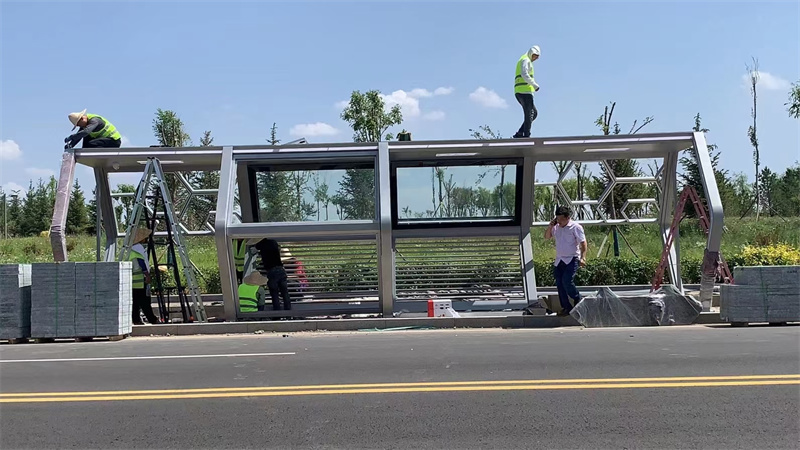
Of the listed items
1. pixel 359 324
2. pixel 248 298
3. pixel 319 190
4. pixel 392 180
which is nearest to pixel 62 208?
pixel 248 298

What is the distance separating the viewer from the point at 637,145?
1228 centimetres

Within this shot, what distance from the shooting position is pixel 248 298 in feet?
39.1

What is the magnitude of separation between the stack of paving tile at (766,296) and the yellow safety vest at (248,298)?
25.8ft

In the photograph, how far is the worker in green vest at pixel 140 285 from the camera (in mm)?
11297

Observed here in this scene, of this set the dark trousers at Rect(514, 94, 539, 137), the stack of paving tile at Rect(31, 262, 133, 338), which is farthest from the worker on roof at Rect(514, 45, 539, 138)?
the stack of paving tile at Rect(31, 262, 133, 338)

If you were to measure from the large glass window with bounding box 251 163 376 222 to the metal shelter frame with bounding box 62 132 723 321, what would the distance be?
28cm

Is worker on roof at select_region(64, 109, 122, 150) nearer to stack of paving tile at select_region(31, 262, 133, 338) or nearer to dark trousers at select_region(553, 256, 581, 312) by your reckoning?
stack of paving tile at select_region(31, 262, 133, 338)

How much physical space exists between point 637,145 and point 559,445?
897cm

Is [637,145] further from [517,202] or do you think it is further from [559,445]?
[559,445]

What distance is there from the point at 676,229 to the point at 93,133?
11.3m

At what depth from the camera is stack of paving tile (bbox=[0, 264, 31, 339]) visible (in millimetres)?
10070

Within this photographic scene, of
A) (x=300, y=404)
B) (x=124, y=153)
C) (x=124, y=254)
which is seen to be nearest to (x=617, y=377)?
(x=300, y=404)

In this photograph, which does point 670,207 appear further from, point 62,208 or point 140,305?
point 62,208

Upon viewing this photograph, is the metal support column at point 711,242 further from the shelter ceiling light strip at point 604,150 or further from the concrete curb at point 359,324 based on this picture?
the shelter ceiling light strip at point 604,150
